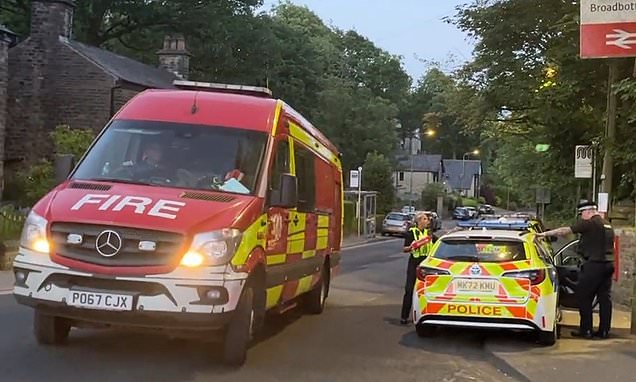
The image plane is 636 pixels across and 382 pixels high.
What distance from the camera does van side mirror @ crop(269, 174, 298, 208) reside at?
29.3ft

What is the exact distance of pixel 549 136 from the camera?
23469 mm

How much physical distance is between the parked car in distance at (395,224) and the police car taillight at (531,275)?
42.3 m

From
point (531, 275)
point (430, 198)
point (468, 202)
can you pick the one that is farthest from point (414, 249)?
point (468, 202)

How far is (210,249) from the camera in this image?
7789mm

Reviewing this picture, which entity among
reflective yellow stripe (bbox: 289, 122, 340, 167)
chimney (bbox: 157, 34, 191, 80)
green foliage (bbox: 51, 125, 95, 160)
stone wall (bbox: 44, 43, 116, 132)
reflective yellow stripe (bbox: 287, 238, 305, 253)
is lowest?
reflective yellow stripe (bbox: 287, 238, 305, 253)

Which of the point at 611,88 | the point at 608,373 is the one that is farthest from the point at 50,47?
the point at 608,373

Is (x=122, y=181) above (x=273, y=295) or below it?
above

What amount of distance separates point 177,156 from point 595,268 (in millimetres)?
5503

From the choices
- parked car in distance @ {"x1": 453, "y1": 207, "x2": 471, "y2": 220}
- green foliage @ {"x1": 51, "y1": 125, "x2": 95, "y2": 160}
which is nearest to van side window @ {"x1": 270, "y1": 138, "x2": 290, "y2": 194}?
green foliage @ {"x1": 51, "y1": 125, "x2": 95, "y2": 160}

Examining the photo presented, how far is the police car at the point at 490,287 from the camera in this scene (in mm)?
10344

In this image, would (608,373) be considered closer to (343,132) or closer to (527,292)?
(527,292)

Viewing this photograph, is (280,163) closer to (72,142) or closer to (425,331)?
(425,331)

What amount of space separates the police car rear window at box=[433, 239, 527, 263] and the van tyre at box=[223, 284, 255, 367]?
3.43m

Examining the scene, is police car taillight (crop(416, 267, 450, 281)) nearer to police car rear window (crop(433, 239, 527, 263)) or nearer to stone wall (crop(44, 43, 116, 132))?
police car rear window (crop(433, 239, 527, 263))
